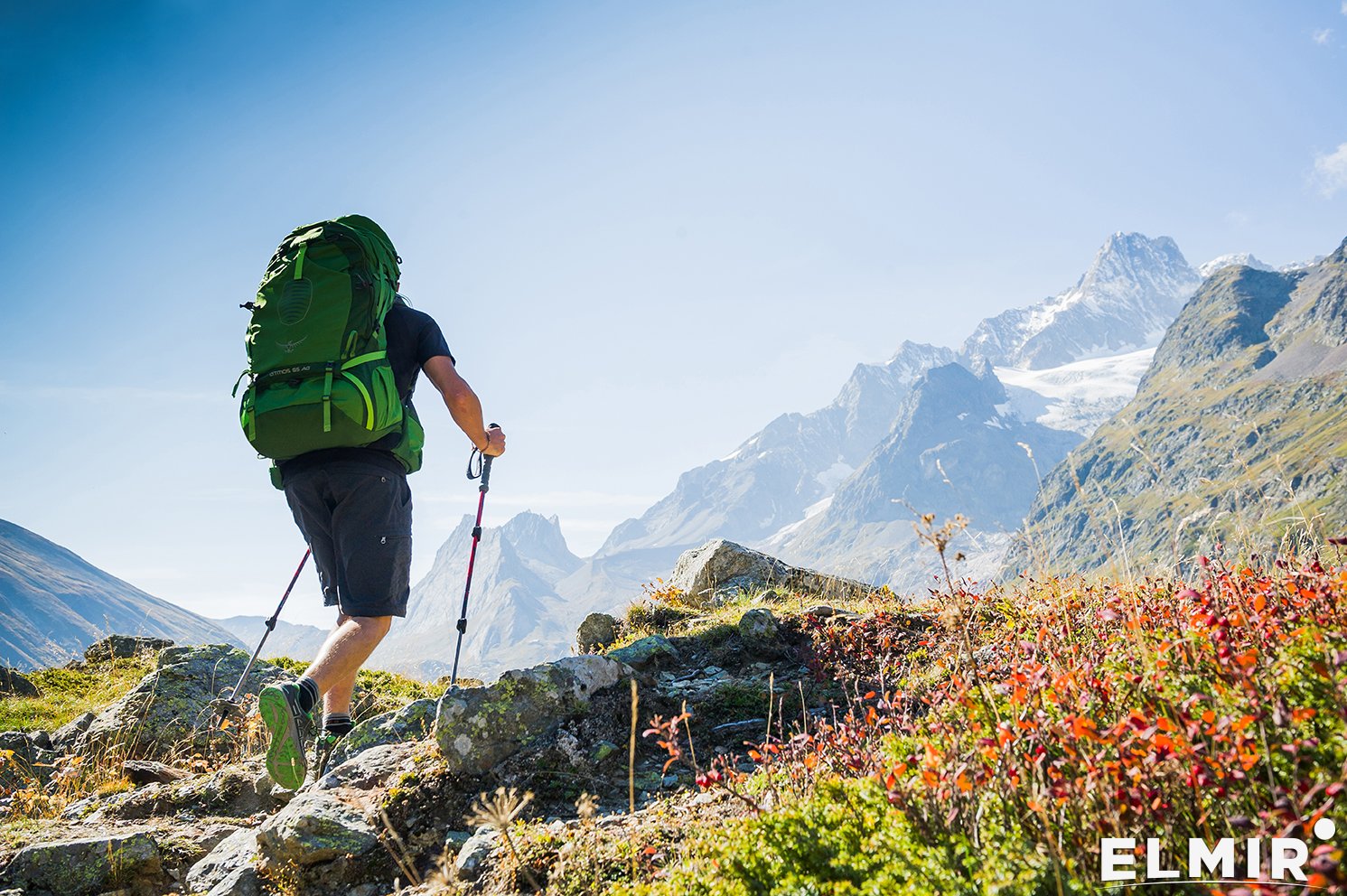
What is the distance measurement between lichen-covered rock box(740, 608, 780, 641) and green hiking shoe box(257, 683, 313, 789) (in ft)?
15.2

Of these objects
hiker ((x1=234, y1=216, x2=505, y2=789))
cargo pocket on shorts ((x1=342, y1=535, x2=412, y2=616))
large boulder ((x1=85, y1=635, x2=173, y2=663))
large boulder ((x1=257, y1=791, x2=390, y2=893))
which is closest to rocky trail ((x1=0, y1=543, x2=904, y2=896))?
large boulder ((x1=257, y1=791, x2=390, y2=893))

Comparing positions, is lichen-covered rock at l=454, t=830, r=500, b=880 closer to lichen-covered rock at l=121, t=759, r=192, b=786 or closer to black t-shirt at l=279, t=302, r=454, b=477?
black t-shirt at l=279, t=302, r=454, b=477

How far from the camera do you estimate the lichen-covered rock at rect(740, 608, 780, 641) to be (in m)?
7.85

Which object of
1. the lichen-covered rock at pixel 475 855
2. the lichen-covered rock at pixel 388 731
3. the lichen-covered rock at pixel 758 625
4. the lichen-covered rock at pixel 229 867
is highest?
the lichen-covered rock at pixel 758 625

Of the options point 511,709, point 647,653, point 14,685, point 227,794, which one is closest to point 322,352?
point 511,709

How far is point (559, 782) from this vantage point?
516 centimetres

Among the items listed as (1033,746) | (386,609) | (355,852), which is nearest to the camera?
(1033,746)

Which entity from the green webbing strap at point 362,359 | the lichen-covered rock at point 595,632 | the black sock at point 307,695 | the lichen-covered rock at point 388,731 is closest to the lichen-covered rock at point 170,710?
the lichen-covered rock at point 388,731

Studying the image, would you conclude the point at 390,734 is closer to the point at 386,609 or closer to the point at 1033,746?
the point at 386,609

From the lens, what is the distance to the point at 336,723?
17.7ft

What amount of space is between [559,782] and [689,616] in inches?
191

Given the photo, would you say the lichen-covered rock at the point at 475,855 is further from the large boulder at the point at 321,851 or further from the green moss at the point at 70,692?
the green moss at the point at 70,692

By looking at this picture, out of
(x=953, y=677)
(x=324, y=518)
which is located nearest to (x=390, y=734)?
(x=324, y=518)

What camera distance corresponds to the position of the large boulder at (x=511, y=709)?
5289 millimetres
